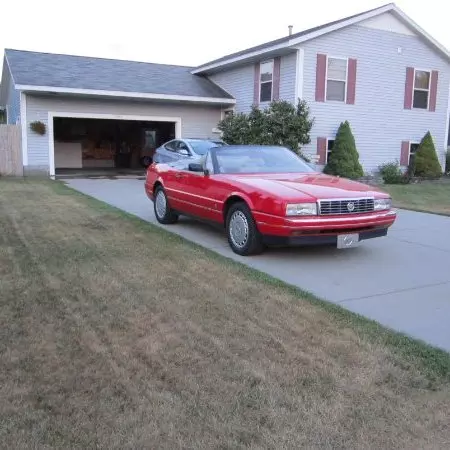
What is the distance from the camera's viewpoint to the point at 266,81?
1898cm

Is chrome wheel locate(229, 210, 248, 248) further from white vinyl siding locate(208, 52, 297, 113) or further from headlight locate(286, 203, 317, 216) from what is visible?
white vinyl siding locate(208, 52, 297, 113)

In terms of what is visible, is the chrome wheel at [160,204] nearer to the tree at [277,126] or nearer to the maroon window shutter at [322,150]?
the tree at [277,126]

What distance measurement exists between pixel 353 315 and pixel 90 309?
226cm

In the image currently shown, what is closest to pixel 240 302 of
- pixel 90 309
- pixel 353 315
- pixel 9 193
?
pixel 353 315

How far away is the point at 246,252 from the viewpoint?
6.49 metres

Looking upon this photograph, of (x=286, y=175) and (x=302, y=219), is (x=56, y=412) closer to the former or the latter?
(x=302, y=219)

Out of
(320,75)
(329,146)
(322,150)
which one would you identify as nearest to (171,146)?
(322,150)

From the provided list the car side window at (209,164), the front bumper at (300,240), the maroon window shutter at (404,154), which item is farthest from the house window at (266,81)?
the front bumper at (300,240)

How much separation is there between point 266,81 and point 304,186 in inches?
530

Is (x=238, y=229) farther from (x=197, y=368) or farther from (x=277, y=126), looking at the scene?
(x=277, y=126)

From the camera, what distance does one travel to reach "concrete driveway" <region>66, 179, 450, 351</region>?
4441 millimetres

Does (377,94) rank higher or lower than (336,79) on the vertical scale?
lower

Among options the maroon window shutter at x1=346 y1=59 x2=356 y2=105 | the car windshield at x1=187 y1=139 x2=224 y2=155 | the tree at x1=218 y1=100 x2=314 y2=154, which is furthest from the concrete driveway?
the maroon window shutter at x1=346 y1=59 x2=356 y2=105

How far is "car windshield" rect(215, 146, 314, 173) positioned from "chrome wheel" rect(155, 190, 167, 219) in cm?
163
